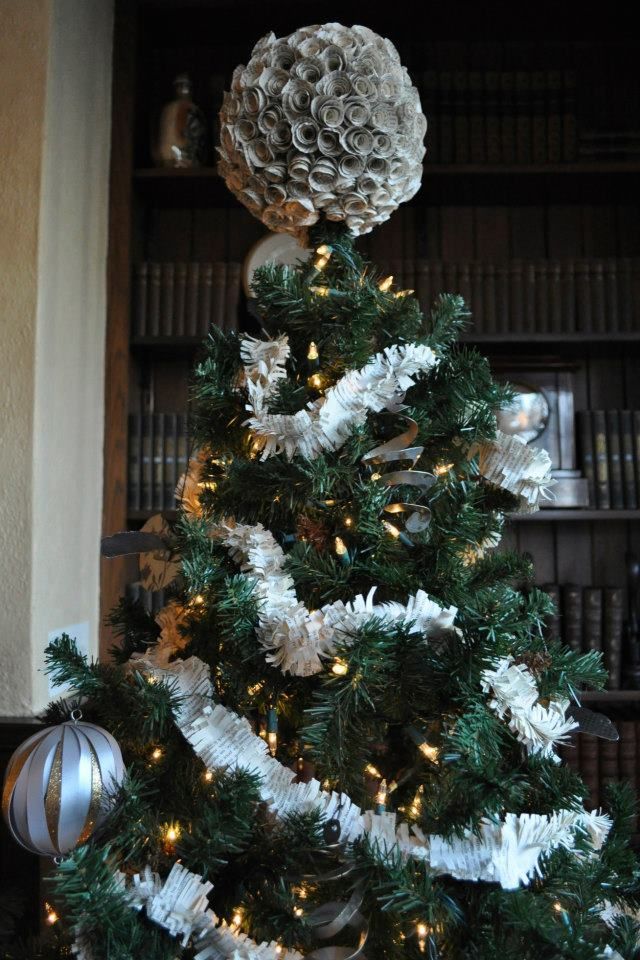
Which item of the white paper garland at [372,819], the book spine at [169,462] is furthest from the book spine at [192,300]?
the white paper garland at [372,819]

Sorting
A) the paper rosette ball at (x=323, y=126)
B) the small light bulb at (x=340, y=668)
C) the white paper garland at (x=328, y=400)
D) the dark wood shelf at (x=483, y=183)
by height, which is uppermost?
the dark wood shelf at (x=483, y=183)

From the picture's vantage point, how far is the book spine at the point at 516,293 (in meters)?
2.11

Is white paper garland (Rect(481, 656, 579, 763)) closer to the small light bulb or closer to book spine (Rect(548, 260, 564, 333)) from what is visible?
the small light bulb

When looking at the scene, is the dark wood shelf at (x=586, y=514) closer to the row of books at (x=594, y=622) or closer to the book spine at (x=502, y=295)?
the row of books at (x=594, y=622)

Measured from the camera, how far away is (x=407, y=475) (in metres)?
0.86

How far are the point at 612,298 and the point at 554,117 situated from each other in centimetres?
48

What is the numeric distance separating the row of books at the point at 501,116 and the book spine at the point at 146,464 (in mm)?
976

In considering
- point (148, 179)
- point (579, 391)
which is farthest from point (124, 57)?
point (579, 391)

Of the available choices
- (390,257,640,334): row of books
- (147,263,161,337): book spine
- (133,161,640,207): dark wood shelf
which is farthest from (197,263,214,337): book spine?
(390,257,640,334): row of books

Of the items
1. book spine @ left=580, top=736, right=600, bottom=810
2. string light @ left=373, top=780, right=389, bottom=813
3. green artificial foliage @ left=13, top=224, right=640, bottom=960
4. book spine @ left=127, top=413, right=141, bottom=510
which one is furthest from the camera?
book spine @ left=127, top=413, right=141, bottom=510

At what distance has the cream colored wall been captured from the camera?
5.09 ft

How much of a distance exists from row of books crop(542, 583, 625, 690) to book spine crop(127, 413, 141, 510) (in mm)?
1013

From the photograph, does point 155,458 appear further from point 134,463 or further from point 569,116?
point 569,116

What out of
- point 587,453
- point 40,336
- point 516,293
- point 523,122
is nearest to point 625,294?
point 516,293
